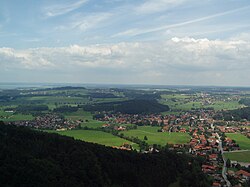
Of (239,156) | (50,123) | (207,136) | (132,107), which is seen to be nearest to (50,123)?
(50,123)

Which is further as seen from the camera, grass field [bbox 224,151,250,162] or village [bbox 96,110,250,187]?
grass field [bbox 224,151,250,162]

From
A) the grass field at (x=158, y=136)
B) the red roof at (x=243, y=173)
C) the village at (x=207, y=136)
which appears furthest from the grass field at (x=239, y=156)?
the grass field at (x=158, y=136)

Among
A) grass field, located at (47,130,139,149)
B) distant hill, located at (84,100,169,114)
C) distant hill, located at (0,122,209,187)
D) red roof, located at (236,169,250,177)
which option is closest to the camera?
distant hill, located at (0,122,209,187)

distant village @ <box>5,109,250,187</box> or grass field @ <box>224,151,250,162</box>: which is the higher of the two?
distant village @ <box>5,109,250,187</box>

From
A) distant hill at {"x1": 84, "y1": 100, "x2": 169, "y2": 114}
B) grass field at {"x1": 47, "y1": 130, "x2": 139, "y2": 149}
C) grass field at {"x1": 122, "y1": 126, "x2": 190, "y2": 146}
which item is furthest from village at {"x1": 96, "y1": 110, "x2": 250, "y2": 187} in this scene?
grass field at {"x1": 47, "y1": 130, "x2": 139, "y2": 149}

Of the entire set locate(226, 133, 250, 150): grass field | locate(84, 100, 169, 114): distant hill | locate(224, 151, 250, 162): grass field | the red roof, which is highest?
locate(84, 100, 169, 114): distant hill

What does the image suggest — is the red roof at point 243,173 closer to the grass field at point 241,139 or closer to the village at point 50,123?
the grass field at point 241,139

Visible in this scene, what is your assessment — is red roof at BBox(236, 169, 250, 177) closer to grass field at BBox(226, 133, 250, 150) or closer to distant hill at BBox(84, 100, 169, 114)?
grass field at BBox(226, 133, 250, 150)
